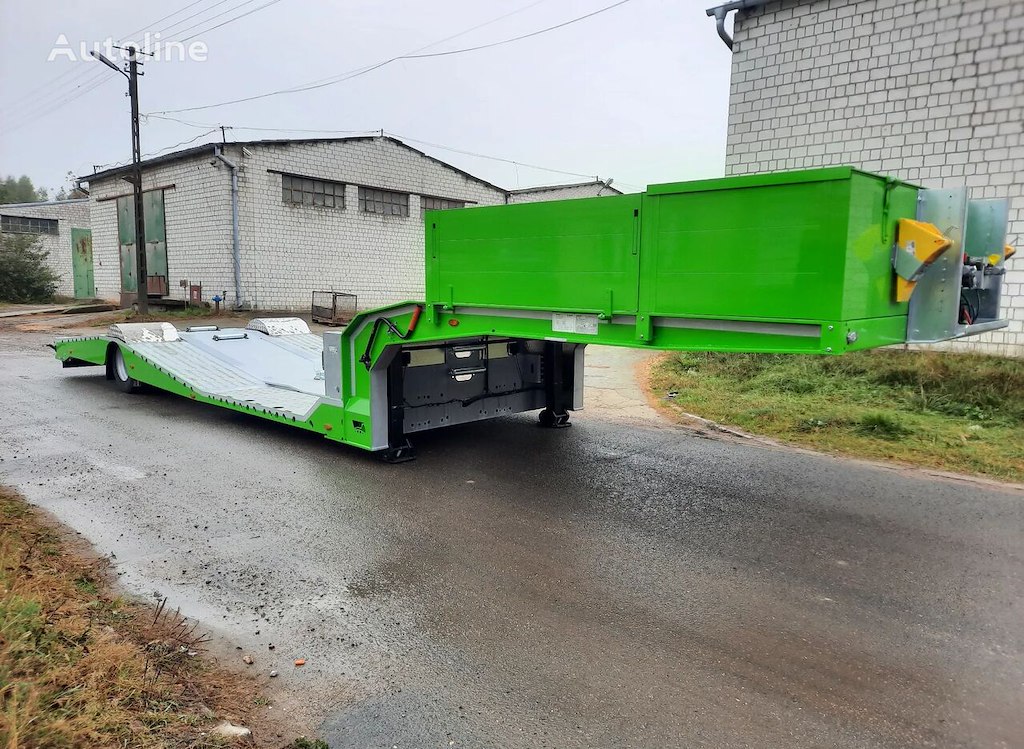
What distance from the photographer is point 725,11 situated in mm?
13742

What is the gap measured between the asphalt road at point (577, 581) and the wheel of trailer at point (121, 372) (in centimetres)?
300

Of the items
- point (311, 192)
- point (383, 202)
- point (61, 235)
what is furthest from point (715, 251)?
point (61, 235)

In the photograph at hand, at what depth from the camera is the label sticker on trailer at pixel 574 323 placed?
16.7ft

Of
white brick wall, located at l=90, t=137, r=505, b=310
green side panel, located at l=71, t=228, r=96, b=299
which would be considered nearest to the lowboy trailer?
white brick wall, located at l=90, t=137, r=505, b=310

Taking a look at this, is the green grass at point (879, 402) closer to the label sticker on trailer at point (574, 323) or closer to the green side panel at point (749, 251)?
the label sticker on trailer at point (574, 323)

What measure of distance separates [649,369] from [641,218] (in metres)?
9.76

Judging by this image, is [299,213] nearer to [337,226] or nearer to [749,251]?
[337,226]

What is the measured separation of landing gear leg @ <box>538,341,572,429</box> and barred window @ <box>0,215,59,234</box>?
37700 millimetres

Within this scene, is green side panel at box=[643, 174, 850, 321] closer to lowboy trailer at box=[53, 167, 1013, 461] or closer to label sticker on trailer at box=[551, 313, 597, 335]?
lowboy trailer at box=[53, 167, 1013, 461]

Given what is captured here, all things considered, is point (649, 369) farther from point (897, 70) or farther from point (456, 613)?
point (456, 613)

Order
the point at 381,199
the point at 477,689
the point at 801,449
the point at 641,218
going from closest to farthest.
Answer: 1. the point at 477,689
2. the point at 641,218
3. the point at 801,449
4. the point at 381,199

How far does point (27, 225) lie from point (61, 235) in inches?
62.0

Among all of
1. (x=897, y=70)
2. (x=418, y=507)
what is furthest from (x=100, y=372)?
(x=897, y=70)

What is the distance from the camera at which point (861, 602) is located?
Result: 165 inches
